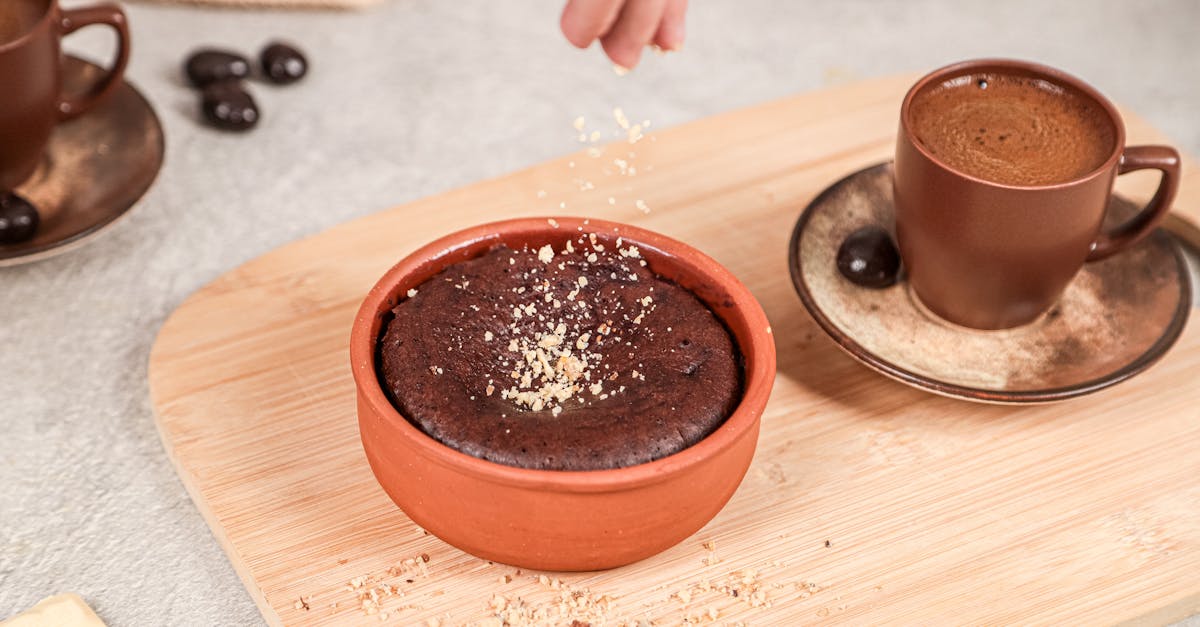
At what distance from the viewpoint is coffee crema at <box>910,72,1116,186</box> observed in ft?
5.11

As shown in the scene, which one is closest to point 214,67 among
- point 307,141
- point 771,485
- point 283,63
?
point 283,63

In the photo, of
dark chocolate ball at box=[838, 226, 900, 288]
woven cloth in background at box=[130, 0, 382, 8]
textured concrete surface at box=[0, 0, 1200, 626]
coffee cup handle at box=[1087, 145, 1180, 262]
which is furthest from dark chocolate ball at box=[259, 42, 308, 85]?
coffee cup handle at box=[1087, 145, 1180, 262]

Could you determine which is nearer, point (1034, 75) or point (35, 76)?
point (1034, 75)

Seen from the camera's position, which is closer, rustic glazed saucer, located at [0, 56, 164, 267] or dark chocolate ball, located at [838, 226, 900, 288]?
dark chocolate ball, located at [838, 226, 900, 288]

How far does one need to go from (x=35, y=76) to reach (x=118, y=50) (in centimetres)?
19

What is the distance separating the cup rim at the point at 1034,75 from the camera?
1482 millimetres

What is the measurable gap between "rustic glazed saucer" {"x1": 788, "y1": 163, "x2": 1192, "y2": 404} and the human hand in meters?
0.33

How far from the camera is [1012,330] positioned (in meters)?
1.65

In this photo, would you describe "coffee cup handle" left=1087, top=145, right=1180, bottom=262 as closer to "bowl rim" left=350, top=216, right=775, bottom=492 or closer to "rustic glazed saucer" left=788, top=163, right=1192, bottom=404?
"rustic glazed saucer" left=788, top=163, right=1192, bottom=404

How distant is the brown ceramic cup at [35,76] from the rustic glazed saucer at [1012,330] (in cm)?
106

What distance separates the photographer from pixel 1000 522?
146 cm

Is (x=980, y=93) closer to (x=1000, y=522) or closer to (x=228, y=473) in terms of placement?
(x=1000, y=522)

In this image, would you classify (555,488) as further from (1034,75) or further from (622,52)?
(1034,75)

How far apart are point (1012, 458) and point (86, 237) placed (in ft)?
4.15
